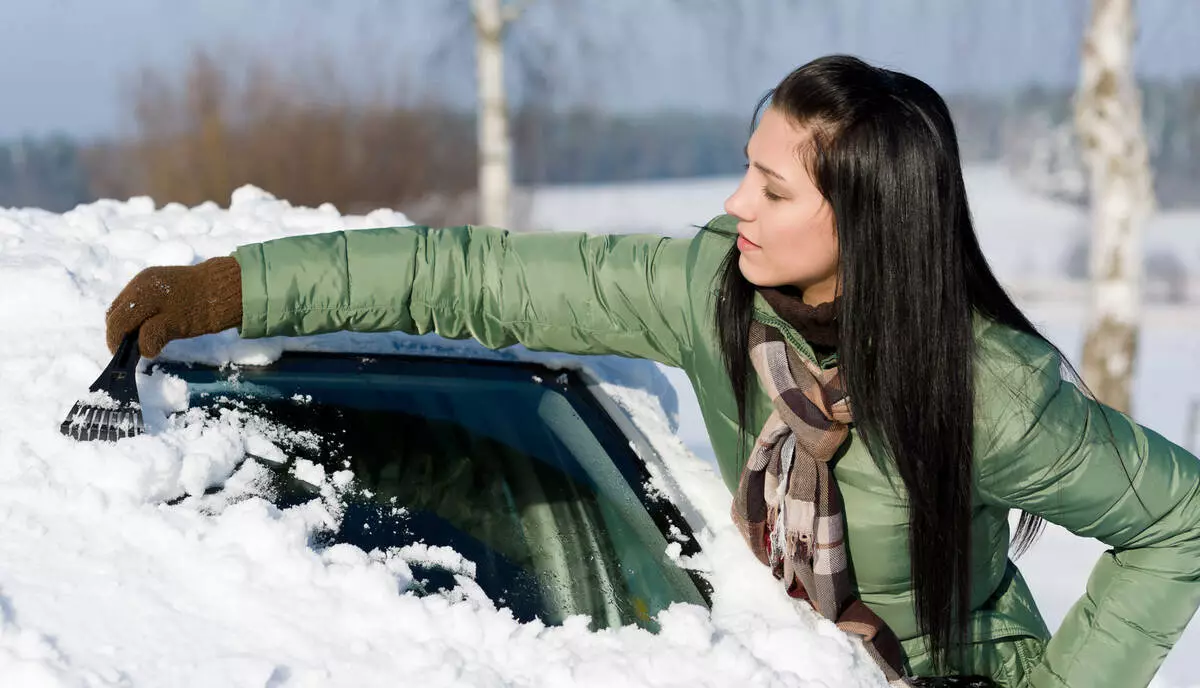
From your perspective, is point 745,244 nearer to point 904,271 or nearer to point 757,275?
point 757,275

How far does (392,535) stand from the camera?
5.21 feet

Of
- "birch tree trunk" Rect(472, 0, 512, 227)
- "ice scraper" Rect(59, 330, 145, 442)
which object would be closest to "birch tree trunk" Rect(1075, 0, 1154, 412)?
"birch tree trunk" Rect(472, 0, 512, 227)

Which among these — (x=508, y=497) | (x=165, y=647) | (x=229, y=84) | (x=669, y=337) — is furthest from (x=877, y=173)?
(x=229, y=84)

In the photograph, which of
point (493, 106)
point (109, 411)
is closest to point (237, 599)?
point (109, 411)

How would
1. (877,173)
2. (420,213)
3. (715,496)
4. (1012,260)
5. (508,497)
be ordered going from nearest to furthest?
(877,173) < (508,497) < (715,496) < (420,213) < (1012,260)

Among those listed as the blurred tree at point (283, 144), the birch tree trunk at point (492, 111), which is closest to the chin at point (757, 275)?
the birch tree trunk at point (492, 111)

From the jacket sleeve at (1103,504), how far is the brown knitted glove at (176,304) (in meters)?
1.25

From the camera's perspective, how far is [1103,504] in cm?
170

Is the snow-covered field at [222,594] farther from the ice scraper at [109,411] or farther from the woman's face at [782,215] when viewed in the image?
the woman's face at [782,215]

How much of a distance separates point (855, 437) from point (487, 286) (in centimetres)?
70

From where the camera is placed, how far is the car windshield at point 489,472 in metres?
1.60

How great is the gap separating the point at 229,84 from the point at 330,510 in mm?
14268

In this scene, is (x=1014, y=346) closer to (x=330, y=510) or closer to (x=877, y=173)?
(x=877, y=173)

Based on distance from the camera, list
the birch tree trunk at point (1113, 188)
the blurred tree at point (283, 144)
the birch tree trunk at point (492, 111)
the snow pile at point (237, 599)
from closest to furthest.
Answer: the snow pile at point (237, 599)
the birch tree trunk at point (1113, 188)
the birch tree trunk at point (492, 111)
the blurred tree at point (283, 144)
